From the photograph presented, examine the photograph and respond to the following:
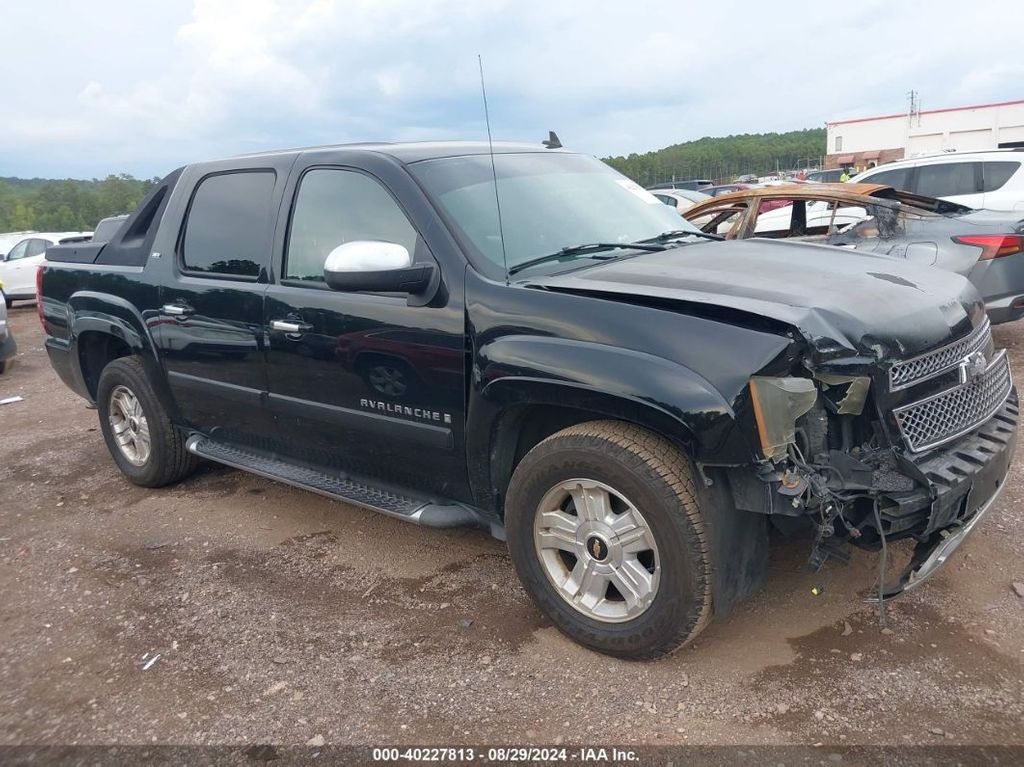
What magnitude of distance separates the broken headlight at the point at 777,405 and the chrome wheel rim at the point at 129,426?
12.4ft

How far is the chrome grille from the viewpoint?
2.66 m

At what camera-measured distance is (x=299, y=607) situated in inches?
141

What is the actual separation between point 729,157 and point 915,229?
75339 mm

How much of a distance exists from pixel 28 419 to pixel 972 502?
24.5 ft

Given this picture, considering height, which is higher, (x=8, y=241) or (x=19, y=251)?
(x=8, y=241)

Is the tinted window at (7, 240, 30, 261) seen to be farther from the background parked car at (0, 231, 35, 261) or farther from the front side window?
the front side window

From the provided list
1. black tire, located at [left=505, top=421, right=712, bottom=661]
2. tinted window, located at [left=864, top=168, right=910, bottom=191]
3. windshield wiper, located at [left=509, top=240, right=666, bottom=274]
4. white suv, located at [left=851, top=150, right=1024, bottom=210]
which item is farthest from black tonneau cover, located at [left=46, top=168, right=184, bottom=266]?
tinted window, located at [left=864, top=168, right=910, bottom=191]

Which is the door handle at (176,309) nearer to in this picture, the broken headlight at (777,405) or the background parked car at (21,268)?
the broken headlight at (777,405)

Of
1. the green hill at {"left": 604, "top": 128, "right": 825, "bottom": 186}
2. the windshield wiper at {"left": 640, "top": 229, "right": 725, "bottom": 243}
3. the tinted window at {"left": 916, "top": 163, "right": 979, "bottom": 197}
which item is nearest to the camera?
the windshield wiper at {"left": 640, "top": 229, "right": 725, "bottom": 243}

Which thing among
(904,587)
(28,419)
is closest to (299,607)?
(904,587)

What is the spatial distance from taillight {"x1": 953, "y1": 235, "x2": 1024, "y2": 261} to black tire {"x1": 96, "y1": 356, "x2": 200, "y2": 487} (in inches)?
239

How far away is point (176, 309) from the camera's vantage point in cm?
437

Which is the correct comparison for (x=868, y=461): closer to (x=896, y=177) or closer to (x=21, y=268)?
(x=896, y=177)

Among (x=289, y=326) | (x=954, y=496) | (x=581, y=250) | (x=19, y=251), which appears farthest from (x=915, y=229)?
A: (x=19, y=251)
